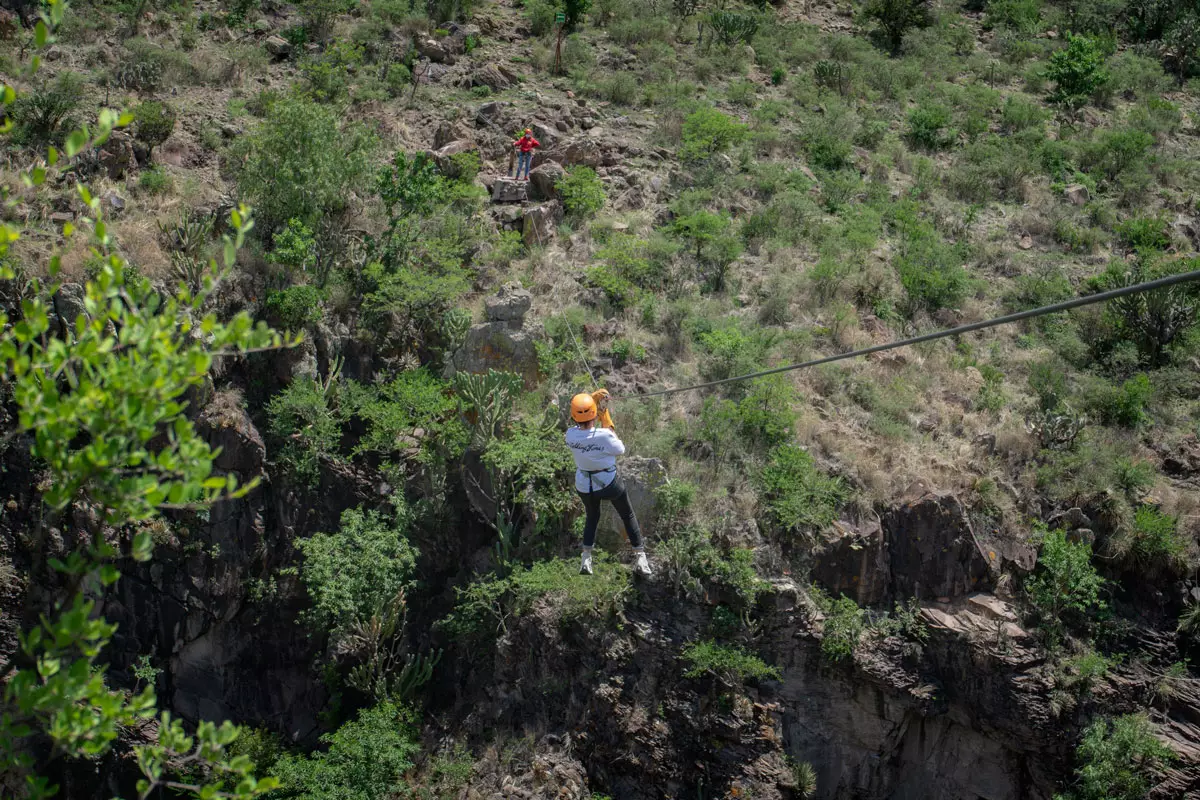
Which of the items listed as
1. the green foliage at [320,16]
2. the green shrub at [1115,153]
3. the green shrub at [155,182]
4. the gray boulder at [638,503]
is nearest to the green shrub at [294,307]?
the green shrub at [155,182]

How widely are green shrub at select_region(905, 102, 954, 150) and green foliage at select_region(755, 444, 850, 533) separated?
10497 mm

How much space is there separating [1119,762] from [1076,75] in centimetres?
1614

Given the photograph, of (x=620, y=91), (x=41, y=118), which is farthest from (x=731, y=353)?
(x=41, y=118)

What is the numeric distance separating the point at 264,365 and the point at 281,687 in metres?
4.52

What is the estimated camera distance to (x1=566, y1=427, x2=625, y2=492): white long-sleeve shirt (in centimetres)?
990

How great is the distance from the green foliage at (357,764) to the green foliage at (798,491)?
5.41 meters

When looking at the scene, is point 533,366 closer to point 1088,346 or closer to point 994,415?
point 994,415

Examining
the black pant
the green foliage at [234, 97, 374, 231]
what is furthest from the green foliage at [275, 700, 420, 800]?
the green foliage at [234, 97, 374, 231]

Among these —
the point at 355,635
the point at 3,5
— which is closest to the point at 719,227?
the point at 355,635

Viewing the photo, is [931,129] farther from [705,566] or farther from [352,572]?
[352,572]

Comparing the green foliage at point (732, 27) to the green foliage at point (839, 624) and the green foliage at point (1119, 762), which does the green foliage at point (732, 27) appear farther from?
the green foliage at point (1119, 762)

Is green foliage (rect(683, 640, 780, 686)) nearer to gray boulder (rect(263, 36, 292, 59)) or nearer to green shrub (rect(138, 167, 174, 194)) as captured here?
green shrub (rect(138, 167, 174, 194))

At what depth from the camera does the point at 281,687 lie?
12.5 meters

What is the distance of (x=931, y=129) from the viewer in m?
19.5
